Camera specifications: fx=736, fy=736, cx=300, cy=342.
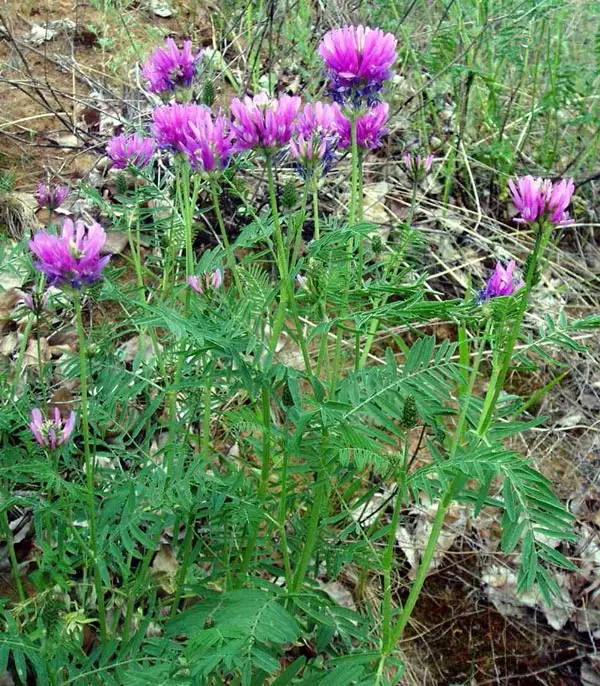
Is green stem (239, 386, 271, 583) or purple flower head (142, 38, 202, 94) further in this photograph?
purple flower head (142, 38, 202, 94)

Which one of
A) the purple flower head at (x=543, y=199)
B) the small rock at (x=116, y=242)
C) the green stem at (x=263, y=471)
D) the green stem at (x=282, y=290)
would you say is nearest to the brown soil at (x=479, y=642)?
the green stem at (x=263, y=471)

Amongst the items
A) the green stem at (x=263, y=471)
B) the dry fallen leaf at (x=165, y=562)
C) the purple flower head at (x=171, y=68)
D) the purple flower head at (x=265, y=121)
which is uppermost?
the purple flower head at (x=265, y=121)

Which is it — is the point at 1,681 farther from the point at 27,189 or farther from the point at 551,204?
the point at 27,189

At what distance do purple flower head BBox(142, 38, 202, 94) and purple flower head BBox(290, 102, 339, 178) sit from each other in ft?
1.30

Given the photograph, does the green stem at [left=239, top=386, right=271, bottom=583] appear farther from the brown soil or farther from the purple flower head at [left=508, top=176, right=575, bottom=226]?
the brown soil

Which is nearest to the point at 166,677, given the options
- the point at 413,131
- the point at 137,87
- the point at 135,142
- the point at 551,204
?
the point at 551,204

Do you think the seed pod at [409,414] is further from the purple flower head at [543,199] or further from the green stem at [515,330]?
the purple flower head at [543,199]

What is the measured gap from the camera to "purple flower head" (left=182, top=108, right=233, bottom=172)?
1.57 m

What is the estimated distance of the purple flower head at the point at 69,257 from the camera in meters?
1.29

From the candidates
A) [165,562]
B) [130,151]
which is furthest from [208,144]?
[165,562]

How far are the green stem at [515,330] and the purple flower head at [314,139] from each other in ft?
1.63

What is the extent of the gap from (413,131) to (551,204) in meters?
2.49

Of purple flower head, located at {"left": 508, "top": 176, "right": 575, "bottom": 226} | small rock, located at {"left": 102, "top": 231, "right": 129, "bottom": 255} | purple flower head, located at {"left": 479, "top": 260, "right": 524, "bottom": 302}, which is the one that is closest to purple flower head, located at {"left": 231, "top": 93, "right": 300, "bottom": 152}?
purple flower head, located at {"left": 508, "top": 176, "right": 575, "bottom": 226}

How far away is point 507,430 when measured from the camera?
148 cm
